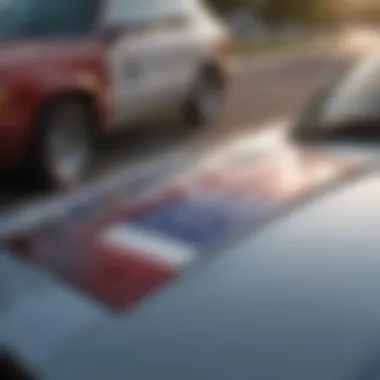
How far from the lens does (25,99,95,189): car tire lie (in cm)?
742

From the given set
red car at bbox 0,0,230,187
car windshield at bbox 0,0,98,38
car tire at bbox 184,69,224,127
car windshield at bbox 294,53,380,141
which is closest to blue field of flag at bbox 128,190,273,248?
car windshield at bbox 294,53,380,141

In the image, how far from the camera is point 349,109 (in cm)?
353

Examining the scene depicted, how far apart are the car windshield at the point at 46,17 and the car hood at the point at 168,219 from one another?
4341 millimetres

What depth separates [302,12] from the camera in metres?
25.9

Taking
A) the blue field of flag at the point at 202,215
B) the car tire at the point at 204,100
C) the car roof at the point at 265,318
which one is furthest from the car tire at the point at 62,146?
the car roof at the point at 265,318

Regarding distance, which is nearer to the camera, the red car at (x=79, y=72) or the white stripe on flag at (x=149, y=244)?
the white stripe on flag at (x=149, y=244)

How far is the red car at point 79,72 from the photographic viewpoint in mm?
7129

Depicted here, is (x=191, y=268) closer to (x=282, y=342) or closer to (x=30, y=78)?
(x=282, y=342)

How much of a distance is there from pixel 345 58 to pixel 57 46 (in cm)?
1017

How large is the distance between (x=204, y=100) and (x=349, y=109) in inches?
242

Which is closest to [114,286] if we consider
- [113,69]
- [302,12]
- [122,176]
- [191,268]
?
[191,268]

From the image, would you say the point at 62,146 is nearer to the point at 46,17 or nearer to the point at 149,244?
the point at 46,17

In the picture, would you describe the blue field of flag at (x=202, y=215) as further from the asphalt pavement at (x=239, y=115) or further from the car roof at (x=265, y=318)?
the asphalt pavement at (x=239, y=115)

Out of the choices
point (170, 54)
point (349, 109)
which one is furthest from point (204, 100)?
point (349, 109)
